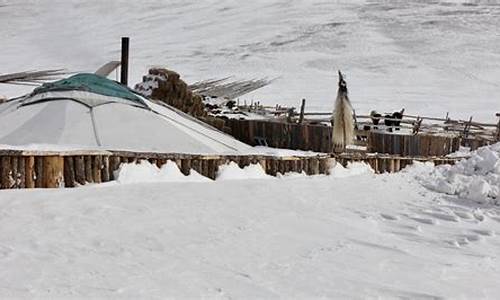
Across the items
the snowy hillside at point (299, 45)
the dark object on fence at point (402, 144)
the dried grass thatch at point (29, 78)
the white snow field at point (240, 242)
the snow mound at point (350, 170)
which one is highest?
the snowy hillside at point (299, 45)

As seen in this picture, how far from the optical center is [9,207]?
526 cm

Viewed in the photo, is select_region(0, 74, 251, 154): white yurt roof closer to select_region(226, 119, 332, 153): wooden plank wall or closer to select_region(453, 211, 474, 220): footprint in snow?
select_region(226, 119, 332, 153): wooden plank wall

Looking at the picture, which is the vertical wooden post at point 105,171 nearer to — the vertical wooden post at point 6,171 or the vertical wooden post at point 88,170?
the vertical wooden post at point 88,170

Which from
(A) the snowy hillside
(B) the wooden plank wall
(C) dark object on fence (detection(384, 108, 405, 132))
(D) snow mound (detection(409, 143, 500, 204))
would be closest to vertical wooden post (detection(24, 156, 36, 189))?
(D) snow mound (detection(409, 143, 500, 204))

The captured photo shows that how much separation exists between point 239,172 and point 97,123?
7.76 feet

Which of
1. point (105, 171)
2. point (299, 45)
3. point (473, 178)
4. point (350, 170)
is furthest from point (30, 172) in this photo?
point (299, 45)

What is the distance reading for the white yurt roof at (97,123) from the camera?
8594 millimetres

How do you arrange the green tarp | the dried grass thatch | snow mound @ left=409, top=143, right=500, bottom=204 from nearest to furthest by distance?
snow mound @ left=409, top=143, right=500, bottom=204 → the green tarp → the dried grass thatch

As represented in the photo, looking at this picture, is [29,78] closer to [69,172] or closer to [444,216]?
[69,172]

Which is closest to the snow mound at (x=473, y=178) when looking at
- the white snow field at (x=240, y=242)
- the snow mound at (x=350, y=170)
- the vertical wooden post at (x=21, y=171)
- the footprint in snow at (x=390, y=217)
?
the white snow field at (x=240, y=242)

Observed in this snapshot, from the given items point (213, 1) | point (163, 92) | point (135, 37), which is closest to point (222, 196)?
point (163, 92)

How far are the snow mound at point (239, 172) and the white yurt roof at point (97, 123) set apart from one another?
168 centimetres

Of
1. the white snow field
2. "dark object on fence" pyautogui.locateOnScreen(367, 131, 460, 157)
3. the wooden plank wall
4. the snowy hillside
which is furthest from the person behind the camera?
the snowy hillside

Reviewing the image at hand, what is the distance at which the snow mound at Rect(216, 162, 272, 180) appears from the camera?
7227 millimetres
